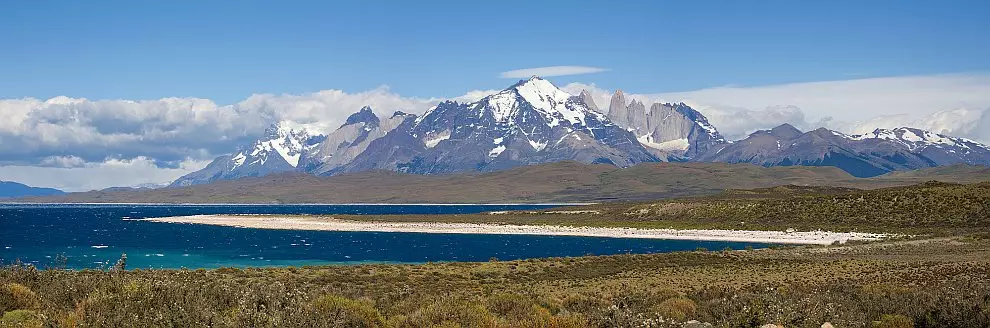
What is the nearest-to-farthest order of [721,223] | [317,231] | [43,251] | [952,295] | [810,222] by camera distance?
[952,295] → [43,251] → [810,222] → [721,223] → [317,231]

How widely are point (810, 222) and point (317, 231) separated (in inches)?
3200

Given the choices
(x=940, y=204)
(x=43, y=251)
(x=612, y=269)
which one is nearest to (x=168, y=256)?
(x=43, y=251)

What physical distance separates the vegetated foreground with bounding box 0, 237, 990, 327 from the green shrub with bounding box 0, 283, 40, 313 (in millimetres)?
32

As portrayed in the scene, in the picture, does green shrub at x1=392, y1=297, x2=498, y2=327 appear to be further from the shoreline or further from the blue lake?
the shoreline

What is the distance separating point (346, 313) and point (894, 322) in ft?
42.7

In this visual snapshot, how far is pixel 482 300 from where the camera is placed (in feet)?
87.1

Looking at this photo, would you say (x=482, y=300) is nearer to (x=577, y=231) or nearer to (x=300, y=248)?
(x=300, y=248)

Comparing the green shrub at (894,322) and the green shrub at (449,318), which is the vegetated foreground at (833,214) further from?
the green shrub at (449,318)

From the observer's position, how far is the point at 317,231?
5974 inches

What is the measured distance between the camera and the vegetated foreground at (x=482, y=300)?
666 inches

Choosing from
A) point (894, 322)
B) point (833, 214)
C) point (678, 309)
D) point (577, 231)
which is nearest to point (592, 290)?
point (678, 309)

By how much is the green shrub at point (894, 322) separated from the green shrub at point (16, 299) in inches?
761

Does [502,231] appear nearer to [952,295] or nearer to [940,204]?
[940,204]

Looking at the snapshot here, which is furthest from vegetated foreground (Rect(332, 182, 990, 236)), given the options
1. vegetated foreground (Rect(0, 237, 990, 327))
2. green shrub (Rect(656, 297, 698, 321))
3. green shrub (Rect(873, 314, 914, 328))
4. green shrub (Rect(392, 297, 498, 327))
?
green shrub (Rect(392, 297, 498, 327))
